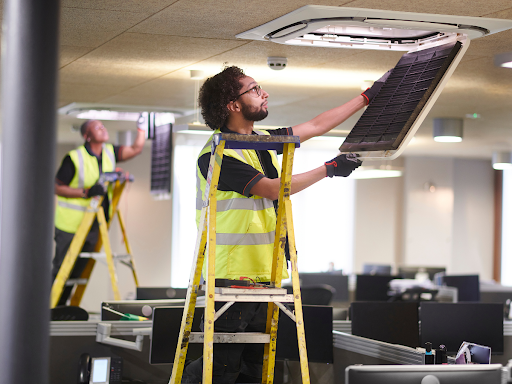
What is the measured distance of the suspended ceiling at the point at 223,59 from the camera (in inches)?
130

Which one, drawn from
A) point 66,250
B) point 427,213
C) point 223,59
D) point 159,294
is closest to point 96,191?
point 66,250

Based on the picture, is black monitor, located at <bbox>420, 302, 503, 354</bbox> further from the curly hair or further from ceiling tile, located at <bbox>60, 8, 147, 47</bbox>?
ceiling tile, located at <bbox>60, 8, 147, 47</bbox>

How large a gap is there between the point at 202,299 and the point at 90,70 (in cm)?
225

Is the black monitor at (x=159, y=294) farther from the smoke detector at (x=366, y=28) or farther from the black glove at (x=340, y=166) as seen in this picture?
the black glove at (x=340, y=166)

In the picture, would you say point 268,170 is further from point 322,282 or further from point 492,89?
point 322,282

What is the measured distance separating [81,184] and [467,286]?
4767 mm

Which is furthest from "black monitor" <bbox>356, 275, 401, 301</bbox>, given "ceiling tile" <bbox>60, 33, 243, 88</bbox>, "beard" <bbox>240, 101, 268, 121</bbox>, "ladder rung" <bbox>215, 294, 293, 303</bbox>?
"ladder rung" <bbox>215, 294, 293, 303</bbox>

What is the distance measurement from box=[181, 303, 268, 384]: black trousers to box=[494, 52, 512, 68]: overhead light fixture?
2.41m

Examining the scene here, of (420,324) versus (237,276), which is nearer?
(237,276)

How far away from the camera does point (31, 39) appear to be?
2537 millimetres

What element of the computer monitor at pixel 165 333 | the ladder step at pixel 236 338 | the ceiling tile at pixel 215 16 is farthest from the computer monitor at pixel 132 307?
the ceiling tile at pixel 215 16

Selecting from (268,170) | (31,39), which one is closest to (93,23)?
(31,39)

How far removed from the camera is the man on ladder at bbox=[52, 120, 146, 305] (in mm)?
5492

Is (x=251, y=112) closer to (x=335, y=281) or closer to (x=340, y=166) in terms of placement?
(x=340, y=166)
